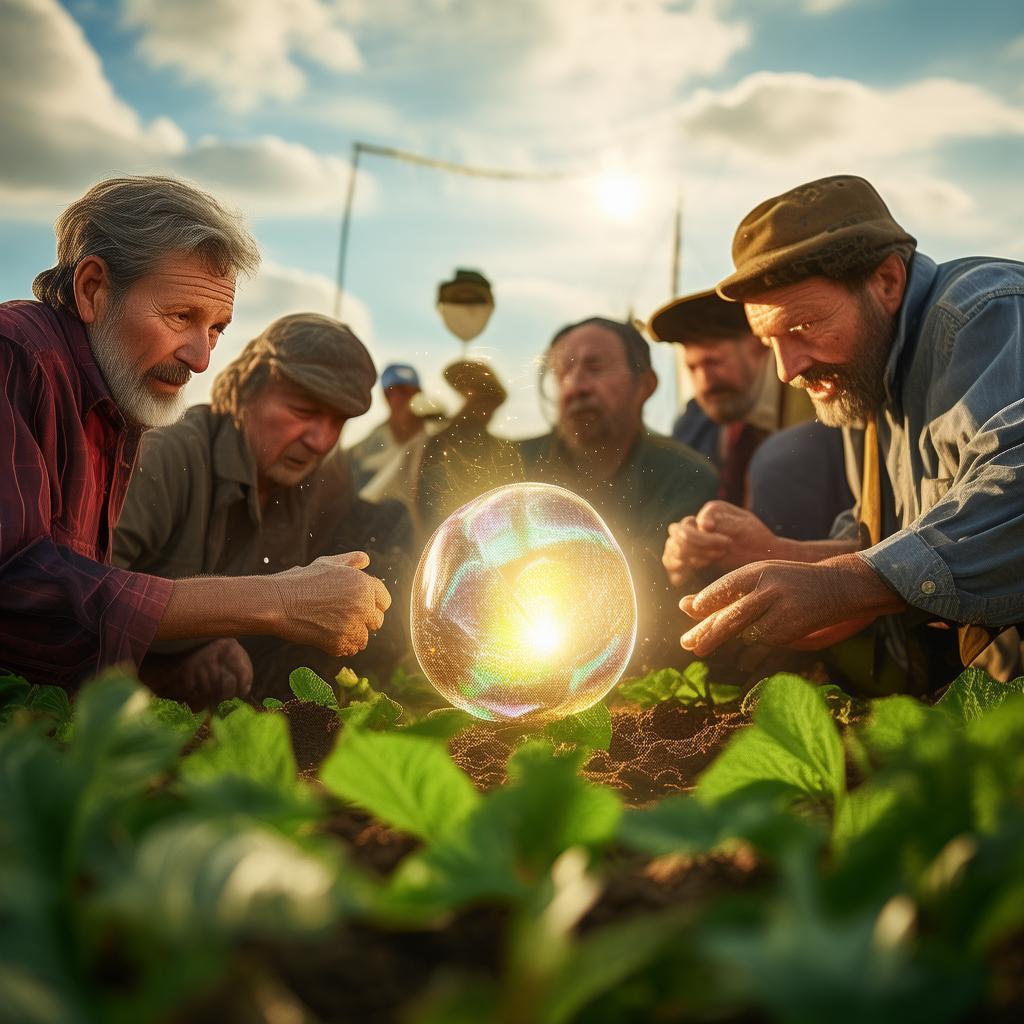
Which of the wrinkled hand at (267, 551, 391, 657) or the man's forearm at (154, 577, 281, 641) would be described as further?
the wrinkled hand at (267, 551, 391, 657)

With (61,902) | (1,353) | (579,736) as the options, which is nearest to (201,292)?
(1,353)

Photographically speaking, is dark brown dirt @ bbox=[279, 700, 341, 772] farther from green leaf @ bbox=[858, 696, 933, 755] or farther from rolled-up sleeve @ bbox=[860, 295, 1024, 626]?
rolled-up sleeve @ bbox=[860, 295, 1024, 626]

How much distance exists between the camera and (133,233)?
121 inches

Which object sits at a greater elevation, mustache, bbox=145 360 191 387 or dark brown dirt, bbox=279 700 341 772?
mustache, bbox=145 360 191 387

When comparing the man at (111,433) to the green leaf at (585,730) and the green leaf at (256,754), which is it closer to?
the green leaf at (585,730)

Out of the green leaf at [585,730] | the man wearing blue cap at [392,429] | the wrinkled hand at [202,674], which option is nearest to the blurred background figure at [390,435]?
the man wearing blue cap at [392,429]

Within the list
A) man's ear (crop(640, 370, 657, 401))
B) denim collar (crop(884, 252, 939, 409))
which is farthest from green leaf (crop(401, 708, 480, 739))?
man's ear (crop(640, 370, 657, 401))

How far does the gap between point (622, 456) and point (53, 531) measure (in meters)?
3.17

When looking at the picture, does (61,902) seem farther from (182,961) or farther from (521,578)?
(521,578)

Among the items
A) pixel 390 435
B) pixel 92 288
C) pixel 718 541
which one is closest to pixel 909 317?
pixel 718 541

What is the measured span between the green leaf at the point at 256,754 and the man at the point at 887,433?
1659 millimetres

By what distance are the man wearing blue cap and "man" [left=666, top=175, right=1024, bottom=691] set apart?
559cm

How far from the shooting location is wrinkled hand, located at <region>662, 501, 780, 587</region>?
3.27m

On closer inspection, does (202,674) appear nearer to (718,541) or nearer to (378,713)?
(378,713)
